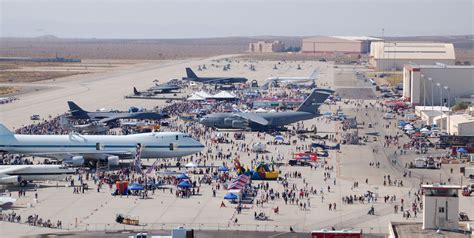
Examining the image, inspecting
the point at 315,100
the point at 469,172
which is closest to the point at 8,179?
the point at 469,172

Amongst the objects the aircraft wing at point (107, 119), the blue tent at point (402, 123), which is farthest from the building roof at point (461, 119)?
the aircraft wing at point (107, 119)

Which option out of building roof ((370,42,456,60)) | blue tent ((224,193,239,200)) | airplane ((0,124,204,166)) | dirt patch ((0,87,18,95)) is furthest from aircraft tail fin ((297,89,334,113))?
building roof ((370,42,456,60))

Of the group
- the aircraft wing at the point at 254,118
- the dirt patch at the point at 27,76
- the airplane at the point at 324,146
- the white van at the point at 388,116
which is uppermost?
the dirt patch at the point at 27,76

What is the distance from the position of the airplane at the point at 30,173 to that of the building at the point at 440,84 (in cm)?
6850

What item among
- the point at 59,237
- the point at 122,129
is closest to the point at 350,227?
the point at 59,237

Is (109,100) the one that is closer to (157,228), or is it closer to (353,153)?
(353,153)

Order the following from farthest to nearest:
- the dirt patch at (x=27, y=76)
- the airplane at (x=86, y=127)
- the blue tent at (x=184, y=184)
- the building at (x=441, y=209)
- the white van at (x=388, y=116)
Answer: the dirt patch at (x=27, y=76) → the white van at (x=388, y=116) → the airplane at (x=86, y=127) → the blue tent at (x=184, y=184) → the building at (x=441, y=209)

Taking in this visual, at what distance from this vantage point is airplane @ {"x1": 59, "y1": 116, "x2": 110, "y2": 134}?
9206cm

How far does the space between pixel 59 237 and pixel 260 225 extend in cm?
1117

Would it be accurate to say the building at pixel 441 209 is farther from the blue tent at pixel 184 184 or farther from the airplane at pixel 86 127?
the airplane at pixel 86 127

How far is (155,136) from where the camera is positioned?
243 feet

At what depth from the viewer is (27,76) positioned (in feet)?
590

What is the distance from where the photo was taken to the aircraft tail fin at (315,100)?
98750mm

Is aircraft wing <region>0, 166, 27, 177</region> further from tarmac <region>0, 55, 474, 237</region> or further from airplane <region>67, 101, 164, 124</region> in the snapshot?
airplane <region>67, 101, 164, 124</region>
